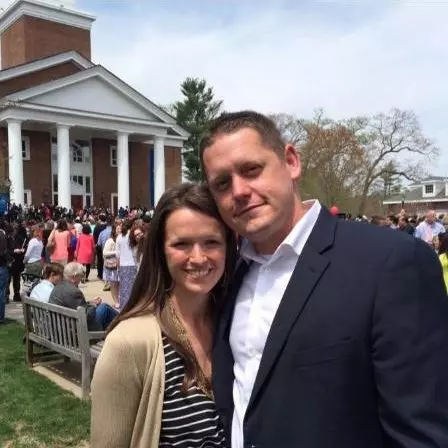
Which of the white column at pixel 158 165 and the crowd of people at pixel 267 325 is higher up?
the white column at pixel 158 165

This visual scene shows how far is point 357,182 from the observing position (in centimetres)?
4866

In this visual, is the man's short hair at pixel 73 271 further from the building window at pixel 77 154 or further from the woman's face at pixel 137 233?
the building window at pixel 77 154

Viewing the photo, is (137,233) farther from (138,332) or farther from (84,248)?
(138,332)

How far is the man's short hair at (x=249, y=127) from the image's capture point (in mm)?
1773

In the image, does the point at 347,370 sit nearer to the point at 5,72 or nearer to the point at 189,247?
the point at 189,247

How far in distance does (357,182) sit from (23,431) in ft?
152

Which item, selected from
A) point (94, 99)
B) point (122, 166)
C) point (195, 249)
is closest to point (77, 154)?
point (122, 166)

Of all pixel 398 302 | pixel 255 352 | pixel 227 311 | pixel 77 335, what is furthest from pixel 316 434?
pixel 77 335

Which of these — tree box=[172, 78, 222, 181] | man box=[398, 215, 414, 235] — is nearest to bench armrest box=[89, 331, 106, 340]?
man box=[398, 215, 414, 235]

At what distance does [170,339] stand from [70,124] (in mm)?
35696

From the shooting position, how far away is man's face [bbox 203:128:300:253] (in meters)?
1.73

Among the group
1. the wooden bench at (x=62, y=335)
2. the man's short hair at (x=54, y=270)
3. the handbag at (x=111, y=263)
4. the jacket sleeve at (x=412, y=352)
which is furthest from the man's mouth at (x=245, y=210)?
the handbag at (x=111, y=263)

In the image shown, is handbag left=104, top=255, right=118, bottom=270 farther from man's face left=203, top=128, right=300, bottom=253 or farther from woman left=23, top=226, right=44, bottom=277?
man's face left=203, top=128, right=300, bottom=253

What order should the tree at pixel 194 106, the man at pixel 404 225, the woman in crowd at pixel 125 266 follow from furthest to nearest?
the tree at pixel 194 106 → the man at pixel 404 225 → the woman in crowd at pixel 125 266
